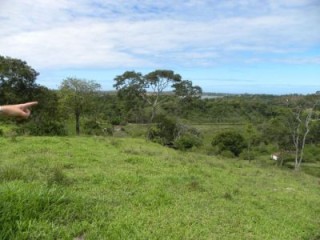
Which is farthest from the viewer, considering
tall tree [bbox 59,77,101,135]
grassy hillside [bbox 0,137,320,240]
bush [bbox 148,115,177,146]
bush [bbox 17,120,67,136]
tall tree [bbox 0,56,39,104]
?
bush [bbox 148,115,177,146]

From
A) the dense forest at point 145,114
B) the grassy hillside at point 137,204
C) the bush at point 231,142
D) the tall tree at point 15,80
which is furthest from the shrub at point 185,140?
the grassy hillside at point 137,204

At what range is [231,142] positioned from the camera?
39031 millimetres

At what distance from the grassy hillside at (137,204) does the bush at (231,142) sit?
29.9m

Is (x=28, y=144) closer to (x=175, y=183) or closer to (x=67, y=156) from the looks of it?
(x=67, y=156)

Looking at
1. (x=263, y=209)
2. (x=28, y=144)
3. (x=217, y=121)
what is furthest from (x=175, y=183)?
(x=217, y=121)

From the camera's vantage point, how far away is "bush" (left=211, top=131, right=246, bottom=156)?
3891 centimetres

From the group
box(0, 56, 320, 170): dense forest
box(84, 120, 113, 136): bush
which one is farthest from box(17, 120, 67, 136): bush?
box(84, 120, 113, 136): bush

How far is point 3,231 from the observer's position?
11.9 feet

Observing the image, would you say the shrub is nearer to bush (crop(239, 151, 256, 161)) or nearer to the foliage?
the foliage

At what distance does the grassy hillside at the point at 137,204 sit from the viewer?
4043 millimetres

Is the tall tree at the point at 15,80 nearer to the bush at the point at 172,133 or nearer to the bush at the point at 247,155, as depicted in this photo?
the bush at the point at 172,133

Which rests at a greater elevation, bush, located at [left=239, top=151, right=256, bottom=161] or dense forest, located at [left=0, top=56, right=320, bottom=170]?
dense forest, located at [left=0, top=56, right=320, bottom=170]

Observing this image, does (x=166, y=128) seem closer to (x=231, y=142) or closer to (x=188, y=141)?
(x=188, y=141)

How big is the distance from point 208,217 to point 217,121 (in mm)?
57358
